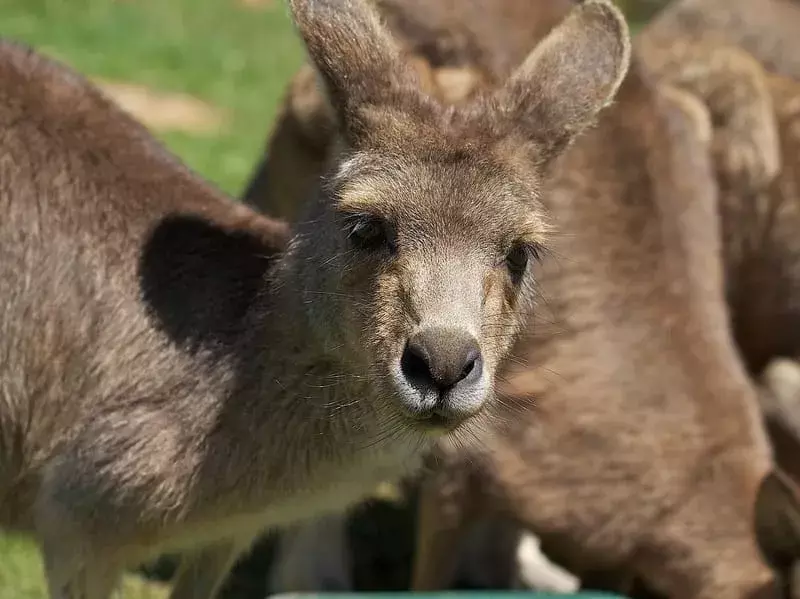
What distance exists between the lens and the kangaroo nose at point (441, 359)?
3.36 m

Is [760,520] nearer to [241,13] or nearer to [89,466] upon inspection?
[89,466]

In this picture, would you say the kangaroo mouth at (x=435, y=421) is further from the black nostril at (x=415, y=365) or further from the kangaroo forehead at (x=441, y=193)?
the kangaroo forehead at (x=441, y=193)

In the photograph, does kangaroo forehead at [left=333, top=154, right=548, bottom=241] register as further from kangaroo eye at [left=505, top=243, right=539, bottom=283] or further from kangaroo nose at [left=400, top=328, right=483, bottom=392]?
kangaroo nose at [left=400, top=328, right=483, bottom=392]

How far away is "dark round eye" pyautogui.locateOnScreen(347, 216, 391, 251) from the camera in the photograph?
3715 millimetres

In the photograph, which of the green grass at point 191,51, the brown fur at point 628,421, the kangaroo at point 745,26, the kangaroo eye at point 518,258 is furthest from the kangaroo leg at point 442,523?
the green grass at point 191,51

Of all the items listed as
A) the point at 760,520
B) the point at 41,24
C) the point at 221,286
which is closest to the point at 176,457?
the point at 221,286

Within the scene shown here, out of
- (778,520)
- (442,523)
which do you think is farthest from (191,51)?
(778,520)

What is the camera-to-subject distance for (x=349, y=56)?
3.83 metres

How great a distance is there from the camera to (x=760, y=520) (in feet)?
17.9

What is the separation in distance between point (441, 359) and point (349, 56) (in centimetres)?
100

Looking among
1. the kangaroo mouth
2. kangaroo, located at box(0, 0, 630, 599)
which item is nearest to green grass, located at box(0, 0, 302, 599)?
kangaroo, located at box(0, 0, 630, 599)

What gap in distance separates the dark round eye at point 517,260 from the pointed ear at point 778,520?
1.73m

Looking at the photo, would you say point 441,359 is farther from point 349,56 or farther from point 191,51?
point 191,51

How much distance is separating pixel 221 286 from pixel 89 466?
717 millimetres
